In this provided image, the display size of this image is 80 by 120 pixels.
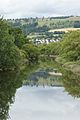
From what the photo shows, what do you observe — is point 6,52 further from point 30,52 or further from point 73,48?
point 30,52

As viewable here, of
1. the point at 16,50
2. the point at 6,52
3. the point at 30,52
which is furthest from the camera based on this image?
the point at 30,52

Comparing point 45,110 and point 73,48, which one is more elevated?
point 73,48

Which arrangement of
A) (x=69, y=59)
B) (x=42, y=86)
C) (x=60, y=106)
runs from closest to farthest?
(x=60, y=106) < (x=42, y=86) < (x=69, y=59)

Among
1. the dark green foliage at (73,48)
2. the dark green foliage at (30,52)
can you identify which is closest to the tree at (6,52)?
the dark green foliage at (73,48)

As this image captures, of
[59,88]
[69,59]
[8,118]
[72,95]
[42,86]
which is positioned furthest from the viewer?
[69,59]

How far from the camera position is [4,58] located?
72562 millimetres

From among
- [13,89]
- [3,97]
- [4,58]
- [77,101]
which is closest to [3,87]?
[13,89]

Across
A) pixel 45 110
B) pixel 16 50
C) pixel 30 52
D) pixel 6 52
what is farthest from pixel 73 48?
pixel 45 110

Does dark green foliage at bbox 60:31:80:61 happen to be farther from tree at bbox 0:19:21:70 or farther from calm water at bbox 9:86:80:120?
calm water at bbox 9:86:80:120

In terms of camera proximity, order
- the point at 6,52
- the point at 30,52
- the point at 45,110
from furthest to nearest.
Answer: the point at 30,52 → the point at 6,52 → the point at 45,110

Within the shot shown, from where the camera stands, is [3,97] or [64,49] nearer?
[3,97]

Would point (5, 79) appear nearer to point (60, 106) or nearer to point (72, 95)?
point (72, 95)

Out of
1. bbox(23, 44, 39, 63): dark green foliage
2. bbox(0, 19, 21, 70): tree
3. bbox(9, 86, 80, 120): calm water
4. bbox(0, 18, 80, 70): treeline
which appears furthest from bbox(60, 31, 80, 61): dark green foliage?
bbox(9, 86, 80, 120): calm water

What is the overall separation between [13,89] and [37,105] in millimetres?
13671
